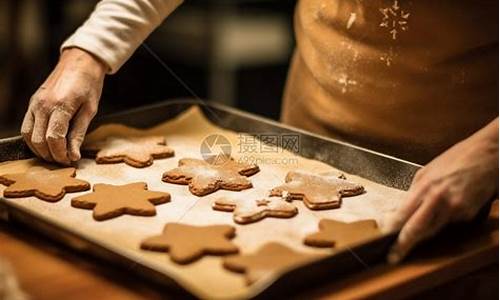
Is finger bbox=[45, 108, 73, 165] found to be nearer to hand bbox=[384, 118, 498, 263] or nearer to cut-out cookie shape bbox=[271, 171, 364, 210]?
cut-out cookie shape bbox=[271, 171, 364, 210]

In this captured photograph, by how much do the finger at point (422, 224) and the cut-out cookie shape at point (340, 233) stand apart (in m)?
0.04

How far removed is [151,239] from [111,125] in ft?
2.45

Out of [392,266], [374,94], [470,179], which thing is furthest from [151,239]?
[374,94]

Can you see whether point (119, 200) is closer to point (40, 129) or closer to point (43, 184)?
point (43, 184)

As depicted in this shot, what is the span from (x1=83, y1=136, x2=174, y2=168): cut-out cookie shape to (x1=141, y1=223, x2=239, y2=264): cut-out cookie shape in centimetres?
44

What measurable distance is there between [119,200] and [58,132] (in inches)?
11.5

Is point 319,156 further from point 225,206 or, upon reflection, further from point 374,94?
point 225,206

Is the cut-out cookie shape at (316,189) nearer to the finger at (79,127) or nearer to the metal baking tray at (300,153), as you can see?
the metal baking tray at (300,153)

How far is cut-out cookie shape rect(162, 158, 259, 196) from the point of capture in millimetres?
1704

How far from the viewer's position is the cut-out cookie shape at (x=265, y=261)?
1248mm

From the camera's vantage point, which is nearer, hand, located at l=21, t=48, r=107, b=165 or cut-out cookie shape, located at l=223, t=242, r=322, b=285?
cut-out cookie shape, located at l=223, t=242, r=322, b=285

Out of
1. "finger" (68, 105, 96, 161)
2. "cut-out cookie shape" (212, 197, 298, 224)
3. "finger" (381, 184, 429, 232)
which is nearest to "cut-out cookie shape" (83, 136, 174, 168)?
"finger" (68, 105, 96, 161)

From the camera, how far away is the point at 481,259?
1.44m

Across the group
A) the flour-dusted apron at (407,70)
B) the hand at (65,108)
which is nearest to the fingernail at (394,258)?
the flour-dusted apron at (407,70)
